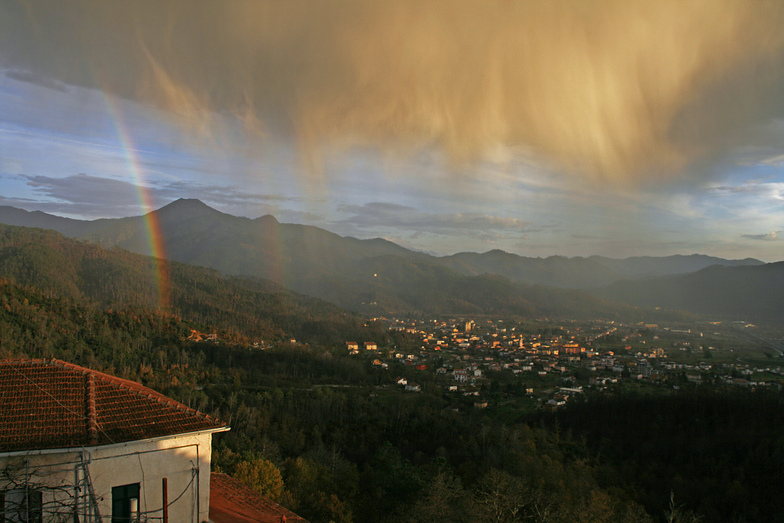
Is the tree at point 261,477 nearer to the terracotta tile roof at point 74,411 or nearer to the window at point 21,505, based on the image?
the terracotta tile roof at point 74,411

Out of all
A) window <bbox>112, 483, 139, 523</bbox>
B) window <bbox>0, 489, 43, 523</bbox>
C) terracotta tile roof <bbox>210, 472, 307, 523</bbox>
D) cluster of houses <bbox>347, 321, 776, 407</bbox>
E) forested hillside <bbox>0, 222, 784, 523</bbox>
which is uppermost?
window <bbox>0, 489, 43, 523</bbox>

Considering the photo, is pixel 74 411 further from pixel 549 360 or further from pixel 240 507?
pixel 549 360

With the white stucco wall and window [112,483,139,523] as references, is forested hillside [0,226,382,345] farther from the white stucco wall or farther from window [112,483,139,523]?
window [112,483,139,523]

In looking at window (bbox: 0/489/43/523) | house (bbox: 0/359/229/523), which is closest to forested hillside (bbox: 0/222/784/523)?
house (bbox: 0/359/229/523)

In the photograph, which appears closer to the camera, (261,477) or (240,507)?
(240,507)

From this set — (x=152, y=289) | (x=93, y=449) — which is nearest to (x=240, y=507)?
(x=93, y=449)

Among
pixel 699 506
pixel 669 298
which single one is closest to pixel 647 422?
pixel 699 506

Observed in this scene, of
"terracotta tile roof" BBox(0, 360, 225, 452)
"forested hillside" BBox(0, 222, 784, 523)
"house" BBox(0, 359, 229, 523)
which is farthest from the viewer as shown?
"forested hillside" BBox(0, 222, 784, 523)
